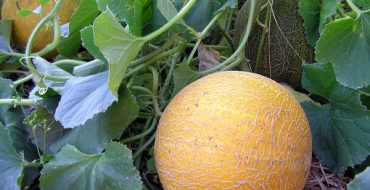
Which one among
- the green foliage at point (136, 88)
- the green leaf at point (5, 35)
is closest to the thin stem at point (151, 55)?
the green foliage at point (136, 88)

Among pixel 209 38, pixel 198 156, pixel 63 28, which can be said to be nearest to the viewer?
pixel 198 156

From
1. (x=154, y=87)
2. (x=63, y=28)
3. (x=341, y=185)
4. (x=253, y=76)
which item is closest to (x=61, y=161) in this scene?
(x=154, y=87)

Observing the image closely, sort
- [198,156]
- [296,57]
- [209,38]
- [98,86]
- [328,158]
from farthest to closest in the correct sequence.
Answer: [209,38], [296,57], [328,158], [98,86], [198,156]

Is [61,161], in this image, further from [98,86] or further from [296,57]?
[296,57]

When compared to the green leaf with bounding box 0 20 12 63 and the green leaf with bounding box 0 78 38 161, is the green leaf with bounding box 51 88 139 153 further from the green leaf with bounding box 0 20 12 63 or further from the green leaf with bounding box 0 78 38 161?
the green leaf with bounding box 0 20 12 63

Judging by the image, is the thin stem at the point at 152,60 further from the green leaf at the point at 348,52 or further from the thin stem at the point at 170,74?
the green leaf at the point at 348,52

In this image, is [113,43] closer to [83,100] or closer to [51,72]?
[83,100]

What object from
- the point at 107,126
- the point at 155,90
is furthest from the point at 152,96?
the point at 107,126
